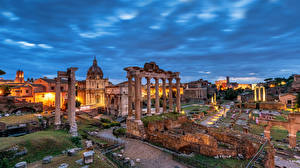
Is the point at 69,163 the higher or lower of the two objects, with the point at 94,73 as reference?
lower

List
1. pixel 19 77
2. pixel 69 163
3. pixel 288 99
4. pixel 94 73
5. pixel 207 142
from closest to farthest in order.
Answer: pixel 69 163 → pixel 207 142 → pixel 288 99 → pixel 94 73 → pixel 19 77

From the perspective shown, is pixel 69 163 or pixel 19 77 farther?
pixel 19 77

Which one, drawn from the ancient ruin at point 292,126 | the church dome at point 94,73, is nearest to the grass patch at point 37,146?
the ancient ruin at point 292,126

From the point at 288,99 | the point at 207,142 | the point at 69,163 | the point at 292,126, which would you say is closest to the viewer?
the point at 69,163

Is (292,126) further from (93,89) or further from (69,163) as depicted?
(93,89)

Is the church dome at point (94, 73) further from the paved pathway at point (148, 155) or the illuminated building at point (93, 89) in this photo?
the paved pathway at point (148, 155)

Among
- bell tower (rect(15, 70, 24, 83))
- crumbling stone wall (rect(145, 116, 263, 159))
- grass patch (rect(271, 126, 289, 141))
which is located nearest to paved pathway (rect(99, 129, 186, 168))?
crumbling stone wall (rect(145, 116, 263, 159))

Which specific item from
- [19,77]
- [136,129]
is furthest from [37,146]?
[19,77]

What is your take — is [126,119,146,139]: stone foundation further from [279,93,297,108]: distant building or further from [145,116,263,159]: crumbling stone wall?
[279,93,297,108]: distant building

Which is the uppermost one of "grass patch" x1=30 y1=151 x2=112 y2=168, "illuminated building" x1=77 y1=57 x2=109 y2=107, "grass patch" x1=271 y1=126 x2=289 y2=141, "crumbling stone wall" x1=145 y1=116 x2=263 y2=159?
"illuminated building" x1=77 y1=57 x2=109 y2=107

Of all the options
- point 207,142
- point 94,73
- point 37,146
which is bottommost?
point 207,142

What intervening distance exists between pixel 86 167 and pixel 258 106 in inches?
2540

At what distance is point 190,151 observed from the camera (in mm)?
14914

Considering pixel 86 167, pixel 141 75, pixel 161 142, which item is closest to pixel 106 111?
pixel 141 75
